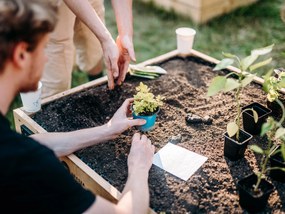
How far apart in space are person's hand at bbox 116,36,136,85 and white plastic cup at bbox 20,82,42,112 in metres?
0.46

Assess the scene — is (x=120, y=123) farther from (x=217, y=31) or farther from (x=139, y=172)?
(x=217, y=31)

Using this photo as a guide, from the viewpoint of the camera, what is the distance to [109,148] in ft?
6.53

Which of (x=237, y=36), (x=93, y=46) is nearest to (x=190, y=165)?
(x=93, y=46)

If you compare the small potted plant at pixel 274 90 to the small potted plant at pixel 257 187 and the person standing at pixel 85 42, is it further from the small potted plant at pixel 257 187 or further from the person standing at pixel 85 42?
the person standing at pixel 85 42

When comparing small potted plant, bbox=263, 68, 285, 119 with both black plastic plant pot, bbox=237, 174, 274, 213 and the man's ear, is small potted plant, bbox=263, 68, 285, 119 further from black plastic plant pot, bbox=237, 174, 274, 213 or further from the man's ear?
the man's ear

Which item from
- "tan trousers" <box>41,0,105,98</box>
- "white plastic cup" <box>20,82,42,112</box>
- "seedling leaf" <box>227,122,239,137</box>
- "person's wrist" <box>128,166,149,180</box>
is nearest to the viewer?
"person's wrist" <box>128,166,149,180</box>

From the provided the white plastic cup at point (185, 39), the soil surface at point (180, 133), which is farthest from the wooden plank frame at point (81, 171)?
the white plastic cup at point (185, 39)

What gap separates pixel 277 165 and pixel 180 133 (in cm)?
50

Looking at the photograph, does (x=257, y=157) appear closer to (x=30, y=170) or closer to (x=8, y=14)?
(x=30, y=170)

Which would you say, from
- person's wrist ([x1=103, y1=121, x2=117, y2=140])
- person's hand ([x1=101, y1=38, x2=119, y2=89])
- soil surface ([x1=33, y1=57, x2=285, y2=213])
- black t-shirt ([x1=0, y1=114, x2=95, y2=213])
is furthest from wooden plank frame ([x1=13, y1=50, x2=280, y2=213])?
black t-shirt ([x1=0, y1=114, x2=95, y2=213])

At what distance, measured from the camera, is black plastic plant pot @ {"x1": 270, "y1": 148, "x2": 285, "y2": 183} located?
177cm

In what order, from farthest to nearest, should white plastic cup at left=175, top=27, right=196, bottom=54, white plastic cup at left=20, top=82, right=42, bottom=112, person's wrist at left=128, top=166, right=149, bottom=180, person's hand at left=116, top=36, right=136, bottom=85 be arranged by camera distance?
white plastic cup at left=175, top=27, right=196, bottom=54
person's hand at left=116, top=36, right=136, bottom=85
white plastic cup at left=20, top=82, right=42, bottom=112
person's wrist at left=128, top=166, right=149, bottom=180

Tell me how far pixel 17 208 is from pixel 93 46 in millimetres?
1785

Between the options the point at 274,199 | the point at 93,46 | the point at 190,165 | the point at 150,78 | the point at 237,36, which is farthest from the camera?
the point at 237,36
